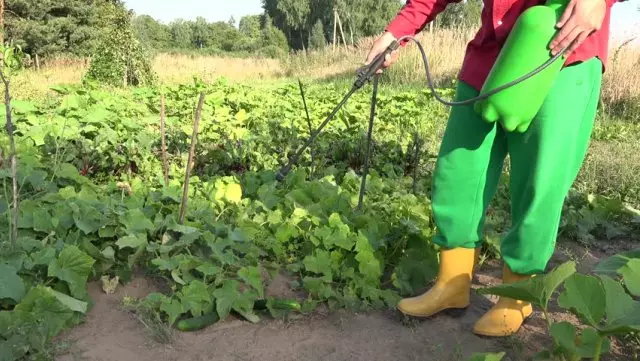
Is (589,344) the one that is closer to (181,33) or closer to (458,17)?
(458,17)

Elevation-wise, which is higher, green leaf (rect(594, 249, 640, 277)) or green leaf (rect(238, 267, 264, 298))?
green leaf (rect(594, 249, 640, 277))

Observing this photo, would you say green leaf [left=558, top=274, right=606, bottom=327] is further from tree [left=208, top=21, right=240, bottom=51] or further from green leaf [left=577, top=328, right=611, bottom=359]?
tree [left=208, top=21, right=240, bottom=51]

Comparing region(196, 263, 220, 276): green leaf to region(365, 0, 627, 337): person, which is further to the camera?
region(196, 263, 220, 276): green leaf

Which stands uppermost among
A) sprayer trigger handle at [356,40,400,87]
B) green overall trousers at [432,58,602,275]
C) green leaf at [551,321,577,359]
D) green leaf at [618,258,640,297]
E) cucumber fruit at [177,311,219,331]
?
sprayer trigger handle at [356,40,400,87]

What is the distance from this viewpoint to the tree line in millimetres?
24031

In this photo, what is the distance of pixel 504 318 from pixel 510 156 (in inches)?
21.5

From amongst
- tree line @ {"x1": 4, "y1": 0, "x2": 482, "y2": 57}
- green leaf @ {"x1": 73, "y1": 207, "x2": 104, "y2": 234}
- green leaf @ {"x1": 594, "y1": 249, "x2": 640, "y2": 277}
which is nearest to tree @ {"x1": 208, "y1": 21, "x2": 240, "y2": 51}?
tree line @ {"x1": 4, "y1": 0, "x2": 482, "y2": 57}

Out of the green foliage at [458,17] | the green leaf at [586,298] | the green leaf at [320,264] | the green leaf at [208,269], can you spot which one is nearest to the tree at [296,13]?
the green foliage at [458,17]

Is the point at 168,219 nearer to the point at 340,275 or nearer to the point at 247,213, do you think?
the point at 247,213

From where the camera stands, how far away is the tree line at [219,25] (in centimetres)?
2403

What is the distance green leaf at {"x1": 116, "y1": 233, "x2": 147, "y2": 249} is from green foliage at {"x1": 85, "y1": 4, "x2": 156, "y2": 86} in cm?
1045

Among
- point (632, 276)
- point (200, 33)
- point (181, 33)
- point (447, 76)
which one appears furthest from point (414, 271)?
point (200, 33)

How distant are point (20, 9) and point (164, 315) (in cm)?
2766

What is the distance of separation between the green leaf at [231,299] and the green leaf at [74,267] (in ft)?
1.47
